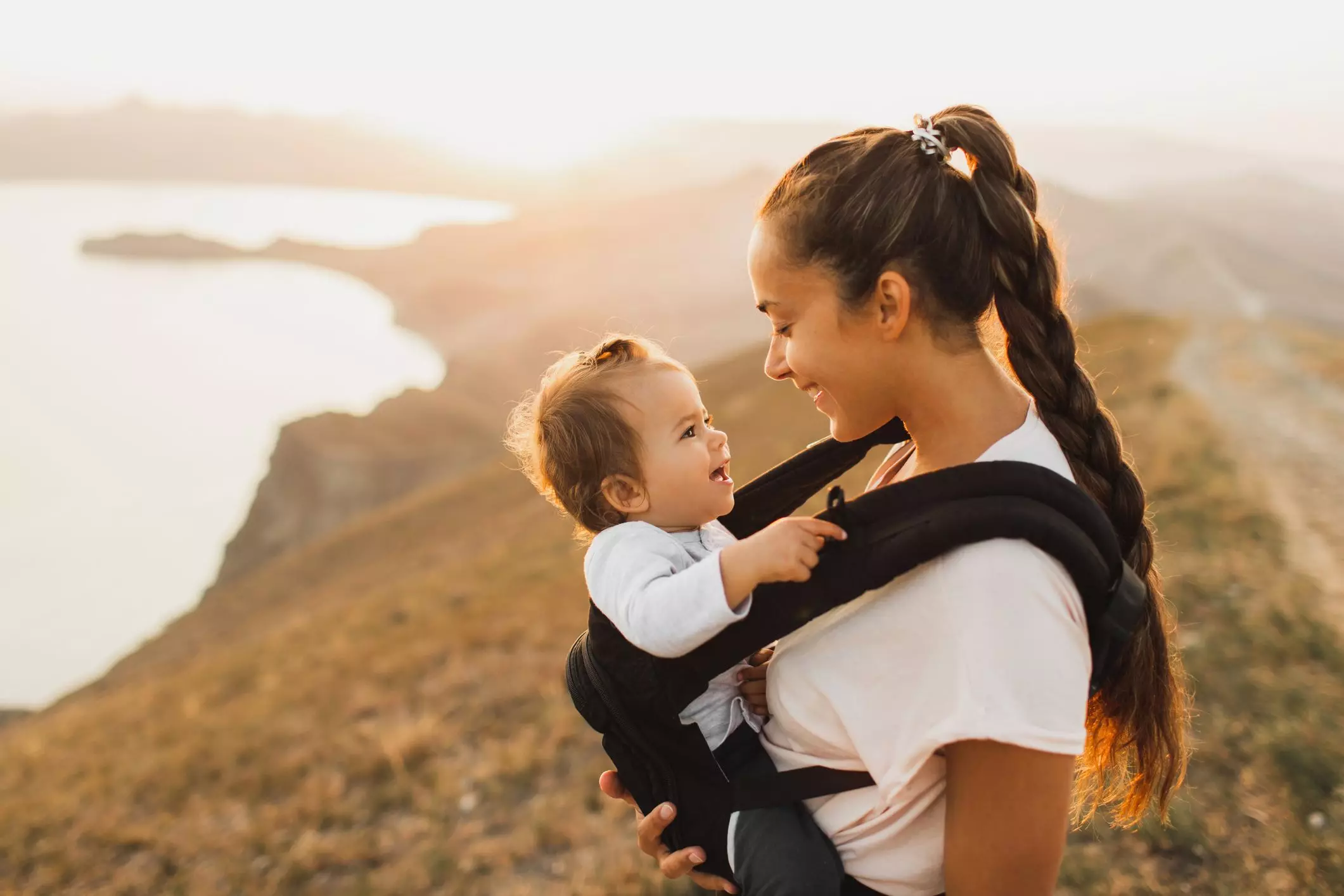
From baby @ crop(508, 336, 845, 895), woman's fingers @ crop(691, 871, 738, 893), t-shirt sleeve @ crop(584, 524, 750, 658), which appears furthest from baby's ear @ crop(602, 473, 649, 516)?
woman's fingers @ crop(691, 871, 738, 893)

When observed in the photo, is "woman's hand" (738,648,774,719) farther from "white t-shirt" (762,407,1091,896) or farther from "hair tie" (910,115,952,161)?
"hair tie" (910,115,952,161)

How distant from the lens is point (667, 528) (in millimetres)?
2242

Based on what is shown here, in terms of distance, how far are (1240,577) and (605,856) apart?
5.64 m

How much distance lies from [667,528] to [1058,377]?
1.03 metres

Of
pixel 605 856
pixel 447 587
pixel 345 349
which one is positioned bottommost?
pixel 345 349

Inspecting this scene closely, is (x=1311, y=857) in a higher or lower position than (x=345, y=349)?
higher

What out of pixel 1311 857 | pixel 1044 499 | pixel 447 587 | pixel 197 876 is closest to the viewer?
pixel 1044 499

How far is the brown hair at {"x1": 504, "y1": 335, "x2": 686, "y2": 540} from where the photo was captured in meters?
2.21

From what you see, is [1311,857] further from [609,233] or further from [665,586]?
[609,233]

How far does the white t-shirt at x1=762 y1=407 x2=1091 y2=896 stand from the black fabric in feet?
0.15

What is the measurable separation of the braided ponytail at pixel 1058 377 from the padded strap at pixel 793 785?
24.3 inches

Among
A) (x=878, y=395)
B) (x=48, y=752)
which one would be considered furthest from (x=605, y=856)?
(x=48, y=752)

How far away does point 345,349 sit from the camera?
81500 millimetres

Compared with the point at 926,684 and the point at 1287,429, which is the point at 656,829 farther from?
the point at 1287,429
